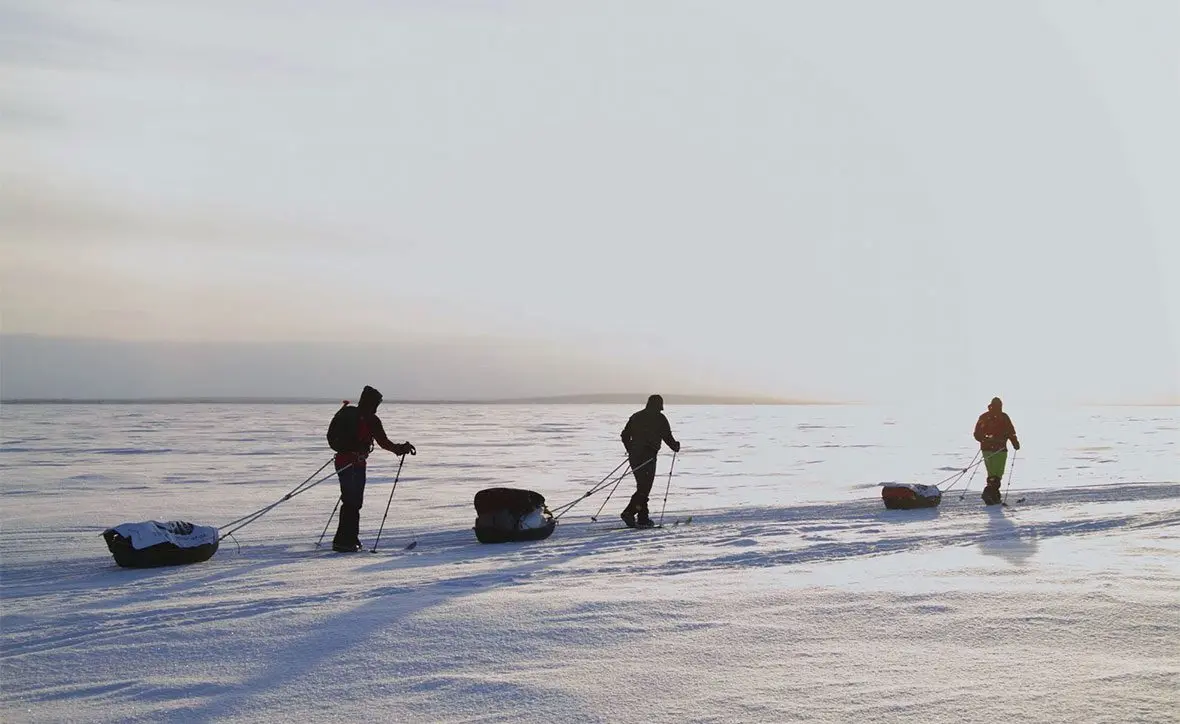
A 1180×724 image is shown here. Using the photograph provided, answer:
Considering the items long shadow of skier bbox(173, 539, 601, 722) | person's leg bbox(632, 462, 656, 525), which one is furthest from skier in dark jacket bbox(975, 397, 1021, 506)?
long shadow of skier bbox(173, 539, 601, 722)

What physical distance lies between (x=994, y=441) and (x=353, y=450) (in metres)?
11.5

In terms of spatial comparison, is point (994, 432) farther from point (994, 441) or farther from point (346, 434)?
point (346, 434)

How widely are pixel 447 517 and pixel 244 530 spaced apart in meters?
2.90

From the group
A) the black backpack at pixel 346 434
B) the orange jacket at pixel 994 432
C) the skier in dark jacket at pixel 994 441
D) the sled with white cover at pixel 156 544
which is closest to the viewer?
the sled with white cover at pixel 156 544

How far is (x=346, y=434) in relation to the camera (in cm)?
1080

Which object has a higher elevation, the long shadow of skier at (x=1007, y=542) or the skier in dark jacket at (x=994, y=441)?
the skier in dark jacket at (x=994, y=441)

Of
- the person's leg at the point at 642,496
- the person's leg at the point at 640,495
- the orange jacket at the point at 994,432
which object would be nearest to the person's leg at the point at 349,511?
the person's leg at the point at 640,495

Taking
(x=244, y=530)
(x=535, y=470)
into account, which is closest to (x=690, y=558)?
(x=244, y=530)

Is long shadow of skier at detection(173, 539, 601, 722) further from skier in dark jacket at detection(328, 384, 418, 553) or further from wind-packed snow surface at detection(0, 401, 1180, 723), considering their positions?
skier in dark jacket at detection(328, 384, 418, 553)

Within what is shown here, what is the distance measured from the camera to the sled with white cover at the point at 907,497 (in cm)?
1480

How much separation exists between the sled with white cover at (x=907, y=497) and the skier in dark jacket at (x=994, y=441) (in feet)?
4.82

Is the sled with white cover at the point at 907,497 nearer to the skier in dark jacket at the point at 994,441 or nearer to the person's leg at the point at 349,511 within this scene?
the skier in dark jacket at the point at 994,441

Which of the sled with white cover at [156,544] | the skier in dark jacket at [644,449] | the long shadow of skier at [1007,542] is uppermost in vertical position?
the skier in dark jacket at [644,449]

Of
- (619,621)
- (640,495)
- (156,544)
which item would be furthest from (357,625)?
(640,495)
